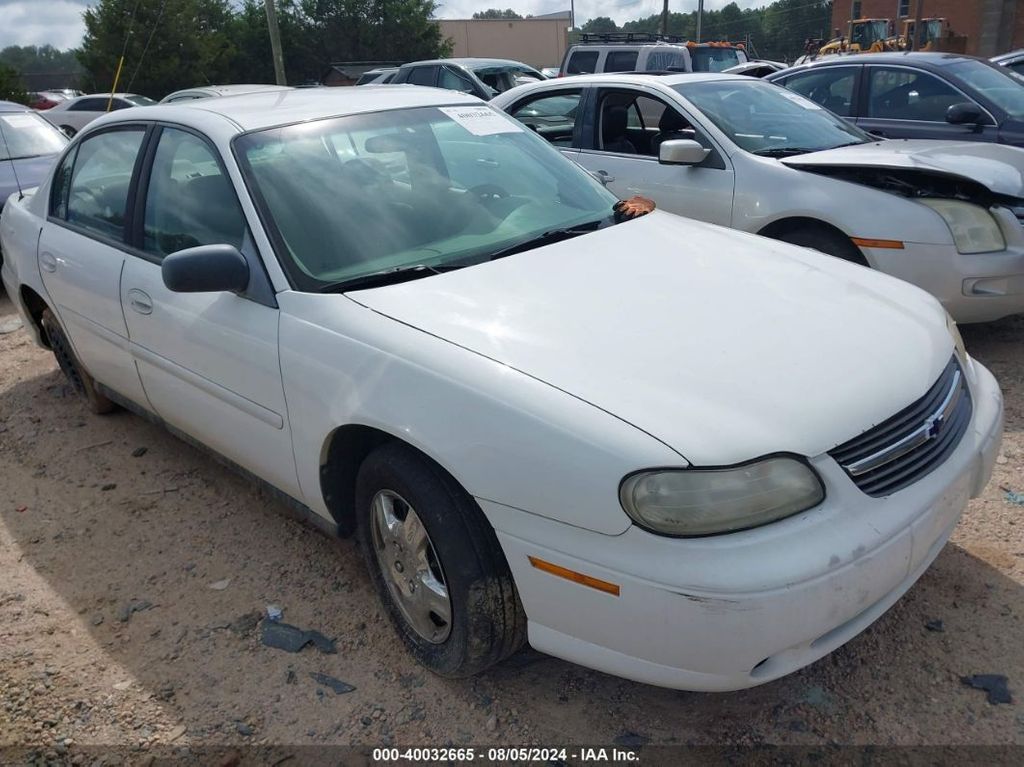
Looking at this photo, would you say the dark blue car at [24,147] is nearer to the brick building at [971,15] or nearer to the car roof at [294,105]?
the car roof at [294,105]

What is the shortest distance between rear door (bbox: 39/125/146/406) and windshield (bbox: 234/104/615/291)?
0.95 meters

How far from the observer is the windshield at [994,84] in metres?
6.67

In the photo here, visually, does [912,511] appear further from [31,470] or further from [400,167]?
[31,470]

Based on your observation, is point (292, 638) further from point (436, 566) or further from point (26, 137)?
point (26, 137)

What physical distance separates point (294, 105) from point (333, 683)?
86.2 inches

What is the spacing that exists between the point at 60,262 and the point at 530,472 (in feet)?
9.78

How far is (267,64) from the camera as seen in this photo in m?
39.9

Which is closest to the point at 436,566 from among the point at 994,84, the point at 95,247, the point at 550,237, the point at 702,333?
the point at 702,333

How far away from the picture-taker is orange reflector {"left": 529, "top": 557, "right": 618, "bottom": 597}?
6.60 feet

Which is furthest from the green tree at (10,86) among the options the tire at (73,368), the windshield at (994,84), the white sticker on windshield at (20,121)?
the windshield at (994,84)

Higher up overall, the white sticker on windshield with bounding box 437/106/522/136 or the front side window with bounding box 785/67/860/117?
the white sticker on windshield with bounding box 437/106/522/136

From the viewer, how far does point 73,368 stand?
183 inches

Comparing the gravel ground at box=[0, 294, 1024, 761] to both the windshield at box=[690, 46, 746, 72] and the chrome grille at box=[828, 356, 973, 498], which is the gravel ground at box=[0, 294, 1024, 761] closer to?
the chrome grille at box=[828, 356, 973, 498]

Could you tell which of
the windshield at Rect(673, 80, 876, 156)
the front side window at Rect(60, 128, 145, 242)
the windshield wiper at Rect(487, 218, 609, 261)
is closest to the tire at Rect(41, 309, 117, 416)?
the front side window at Rect(60, 128, 145, 242)
